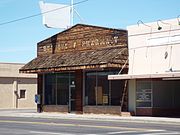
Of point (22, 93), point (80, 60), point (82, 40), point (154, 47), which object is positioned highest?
point (82, 40)

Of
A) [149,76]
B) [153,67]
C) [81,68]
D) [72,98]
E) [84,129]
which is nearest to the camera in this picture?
[84,129]

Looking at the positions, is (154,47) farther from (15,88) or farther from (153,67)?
(15,88)

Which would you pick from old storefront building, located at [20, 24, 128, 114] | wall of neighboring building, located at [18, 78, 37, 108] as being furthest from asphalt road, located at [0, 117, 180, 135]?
wall of neighboring building, located at [18, 78, 37, 108]

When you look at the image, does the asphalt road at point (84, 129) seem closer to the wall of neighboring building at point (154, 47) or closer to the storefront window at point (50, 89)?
the wall of neighboring building at point (154, 47)

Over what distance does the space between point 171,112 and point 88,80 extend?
731 cm

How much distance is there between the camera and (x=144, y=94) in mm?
34594

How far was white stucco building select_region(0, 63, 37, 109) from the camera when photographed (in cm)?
5616

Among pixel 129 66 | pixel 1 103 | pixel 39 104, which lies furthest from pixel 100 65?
pixel 1 103

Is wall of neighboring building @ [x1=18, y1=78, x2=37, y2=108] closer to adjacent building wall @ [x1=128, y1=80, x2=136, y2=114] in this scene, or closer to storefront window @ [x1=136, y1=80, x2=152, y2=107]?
adjacent building wall @ [x1=128, y1=80, x2=136, y2=114]

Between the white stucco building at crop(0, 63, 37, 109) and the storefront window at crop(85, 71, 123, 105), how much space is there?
20.1 meters

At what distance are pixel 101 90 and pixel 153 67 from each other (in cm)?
540

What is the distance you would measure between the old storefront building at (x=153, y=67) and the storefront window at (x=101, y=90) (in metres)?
1.25

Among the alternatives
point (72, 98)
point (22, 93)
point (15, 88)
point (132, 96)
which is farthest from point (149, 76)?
point (22, 93)

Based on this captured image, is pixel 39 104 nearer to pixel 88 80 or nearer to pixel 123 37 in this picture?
pixel 88 80
